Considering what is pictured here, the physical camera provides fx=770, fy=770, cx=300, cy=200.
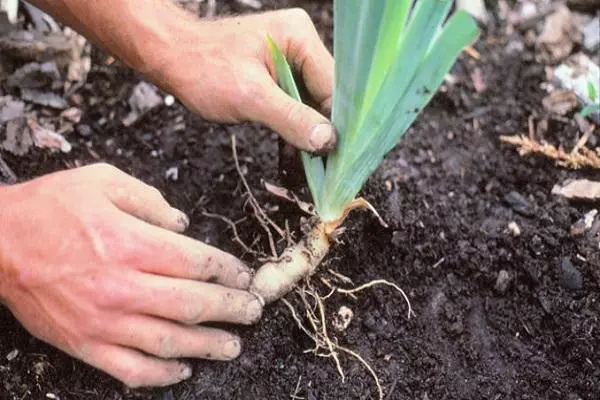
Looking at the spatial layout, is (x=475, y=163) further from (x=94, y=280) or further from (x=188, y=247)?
(x=94, y=280)

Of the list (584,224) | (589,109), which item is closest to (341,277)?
(584,224)

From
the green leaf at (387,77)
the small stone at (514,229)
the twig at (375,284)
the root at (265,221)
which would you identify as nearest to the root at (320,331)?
the twig at (375,284)

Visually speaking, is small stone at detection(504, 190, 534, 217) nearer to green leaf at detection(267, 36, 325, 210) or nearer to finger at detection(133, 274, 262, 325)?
green leaf at detection(267, 36, 325, 210)

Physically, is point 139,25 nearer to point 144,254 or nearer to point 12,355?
point 144,254

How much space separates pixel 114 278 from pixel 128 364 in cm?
14

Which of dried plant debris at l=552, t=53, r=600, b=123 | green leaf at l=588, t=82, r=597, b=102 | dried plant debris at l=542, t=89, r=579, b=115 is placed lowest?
dried plant debris at l=542, t=89, r=579, b=115

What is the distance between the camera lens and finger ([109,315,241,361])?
1179mm

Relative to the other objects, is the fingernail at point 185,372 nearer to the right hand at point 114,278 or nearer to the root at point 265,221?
the right hand at point 114,278

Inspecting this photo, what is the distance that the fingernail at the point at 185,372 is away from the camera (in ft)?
4.16

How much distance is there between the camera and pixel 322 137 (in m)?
1.24

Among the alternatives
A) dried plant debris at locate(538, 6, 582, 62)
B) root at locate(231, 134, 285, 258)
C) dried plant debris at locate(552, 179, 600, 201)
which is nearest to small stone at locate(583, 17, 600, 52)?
dried plant debris at locate(538, 6, 582, 62)

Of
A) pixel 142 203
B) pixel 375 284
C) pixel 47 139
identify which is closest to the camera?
pixel 142 203

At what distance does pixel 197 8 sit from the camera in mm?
2016

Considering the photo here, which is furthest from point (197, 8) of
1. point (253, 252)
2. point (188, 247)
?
point (188, 247)
